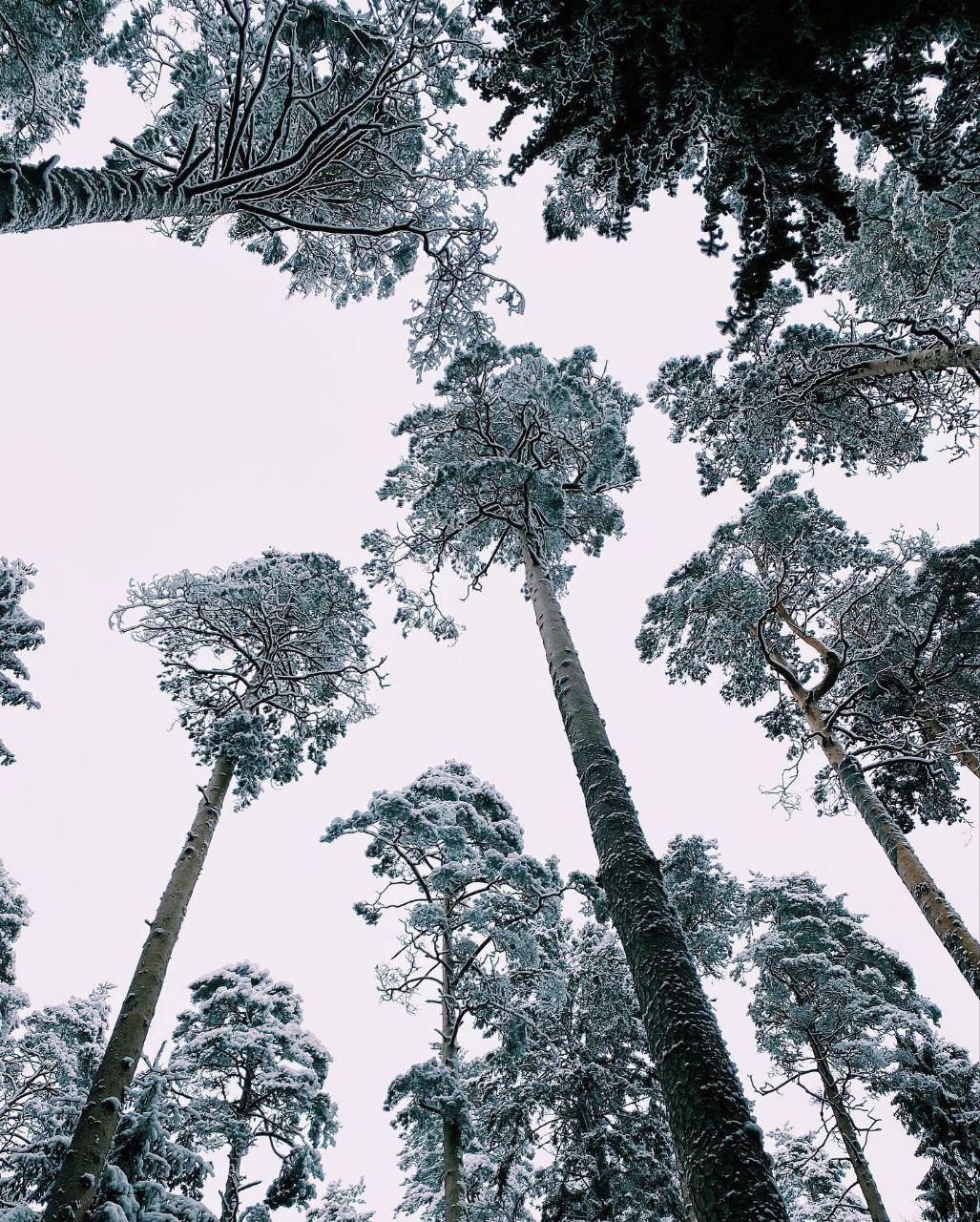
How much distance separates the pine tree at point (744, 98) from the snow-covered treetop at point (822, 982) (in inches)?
601

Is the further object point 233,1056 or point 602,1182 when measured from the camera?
point 602,1182

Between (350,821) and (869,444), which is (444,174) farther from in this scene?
(350,821)

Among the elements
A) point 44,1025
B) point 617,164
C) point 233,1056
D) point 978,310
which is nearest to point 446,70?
point 617,164

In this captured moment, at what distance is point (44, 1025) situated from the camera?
51.6 feet

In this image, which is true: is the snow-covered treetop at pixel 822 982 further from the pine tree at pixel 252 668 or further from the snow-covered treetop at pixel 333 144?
the snow-covered treetop at pixel 333 144

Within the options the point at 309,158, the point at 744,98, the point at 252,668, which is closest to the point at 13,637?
the point at 252,668

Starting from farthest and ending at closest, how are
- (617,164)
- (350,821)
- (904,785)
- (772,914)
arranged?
(772,914) → (904,785) → (350,821) → (617,164)

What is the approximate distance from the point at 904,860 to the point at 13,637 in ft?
48.1

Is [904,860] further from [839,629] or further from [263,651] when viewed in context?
[263,651]

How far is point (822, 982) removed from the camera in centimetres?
1559

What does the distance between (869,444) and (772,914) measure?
12333mm

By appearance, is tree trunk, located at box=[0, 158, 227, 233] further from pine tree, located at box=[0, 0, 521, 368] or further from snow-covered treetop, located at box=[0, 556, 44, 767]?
snow-covered treetop, located at box=[0, 556, 44, 767]

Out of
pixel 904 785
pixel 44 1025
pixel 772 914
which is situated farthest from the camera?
pixel 772 914

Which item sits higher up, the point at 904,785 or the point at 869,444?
the point at 869,444
